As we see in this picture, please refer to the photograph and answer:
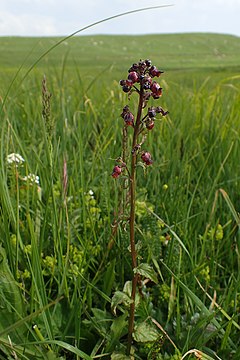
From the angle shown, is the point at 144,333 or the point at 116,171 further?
the point at 144,333

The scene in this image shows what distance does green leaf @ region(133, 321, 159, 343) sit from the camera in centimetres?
101

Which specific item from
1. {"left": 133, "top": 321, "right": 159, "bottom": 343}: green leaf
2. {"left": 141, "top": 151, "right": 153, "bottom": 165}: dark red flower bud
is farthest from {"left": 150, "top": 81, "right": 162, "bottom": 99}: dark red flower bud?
{"left": 133, "top": 321, "right": 159, "bottom": 343}: green leaf

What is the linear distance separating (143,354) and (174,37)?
5243 centimetres

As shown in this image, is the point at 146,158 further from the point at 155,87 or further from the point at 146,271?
the point at 146,271

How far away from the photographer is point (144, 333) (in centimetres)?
103

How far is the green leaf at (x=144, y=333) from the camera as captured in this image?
1013 mm

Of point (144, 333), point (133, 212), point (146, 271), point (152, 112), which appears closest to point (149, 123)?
point (152, 112)

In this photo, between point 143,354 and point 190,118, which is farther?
point 190,118

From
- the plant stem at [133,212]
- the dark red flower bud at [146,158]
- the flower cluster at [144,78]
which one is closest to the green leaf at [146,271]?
the plant stem at [133,212]

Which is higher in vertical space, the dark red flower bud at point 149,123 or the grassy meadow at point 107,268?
the dark red flower bud at point 149,123

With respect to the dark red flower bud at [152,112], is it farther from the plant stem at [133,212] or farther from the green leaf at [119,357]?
the green leaf at [119,357]

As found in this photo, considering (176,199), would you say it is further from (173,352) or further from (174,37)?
(174,37)

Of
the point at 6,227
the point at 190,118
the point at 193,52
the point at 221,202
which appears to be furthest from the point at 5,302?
the point at 193,52

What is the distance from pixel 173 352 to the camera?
1.16 meters
